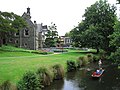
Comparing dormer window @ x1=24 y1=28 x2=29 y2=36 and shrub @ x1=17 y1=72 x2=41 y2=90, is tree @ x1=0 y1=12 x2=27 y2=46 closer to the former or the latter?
dormer window @ x1=24 y1=28 x2=29 y2=36

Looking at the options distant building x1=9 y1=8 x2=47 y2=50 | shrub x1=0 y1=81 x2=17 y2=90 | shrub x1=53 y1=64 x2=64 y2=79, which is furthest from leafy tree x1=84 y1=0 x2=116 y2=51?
shrub x1=0 y1=81 x2=17 y2=90

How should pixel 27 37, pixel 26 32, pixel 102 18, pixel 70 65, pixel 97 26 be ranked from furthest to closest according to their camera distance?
pixel 26 32
pixel 27 37
pixel 102 18
pixel 97 26
pixel 70 65

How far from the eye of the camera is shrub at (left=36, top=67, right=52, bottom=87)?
28922 millimetres

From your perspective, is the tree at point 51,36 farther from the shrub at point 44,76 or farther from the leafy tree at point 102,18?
the shrub at point 44,76

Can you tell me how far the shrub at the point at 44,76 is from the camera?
2892 centimetres

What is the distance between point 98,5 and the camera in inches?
3103

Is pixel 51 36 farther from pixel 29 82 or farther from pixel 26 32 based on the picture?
pixel 29 82

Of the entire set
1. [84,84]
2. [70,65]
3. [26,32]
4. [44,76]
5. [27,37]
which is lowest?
[84,84]

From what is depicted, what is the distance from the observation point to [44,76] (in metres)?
29.2

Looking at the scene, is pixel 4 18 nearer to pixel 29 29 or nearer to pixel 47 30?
pixel 29 29

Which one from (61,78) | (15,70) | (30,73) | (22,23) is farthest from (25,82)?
(22,23)

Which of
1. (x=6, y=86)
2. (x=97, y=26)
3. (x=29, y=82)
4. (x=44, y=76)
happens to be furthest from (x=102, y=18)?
(x=6, y=86)

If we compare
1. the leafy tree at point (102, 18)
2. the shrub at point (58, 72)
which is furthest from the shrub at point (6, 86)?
the leafy tree at point (102, 18)

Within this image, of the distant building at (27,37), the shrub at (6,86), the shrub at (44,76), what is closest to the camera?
the shrub at (6,86)
